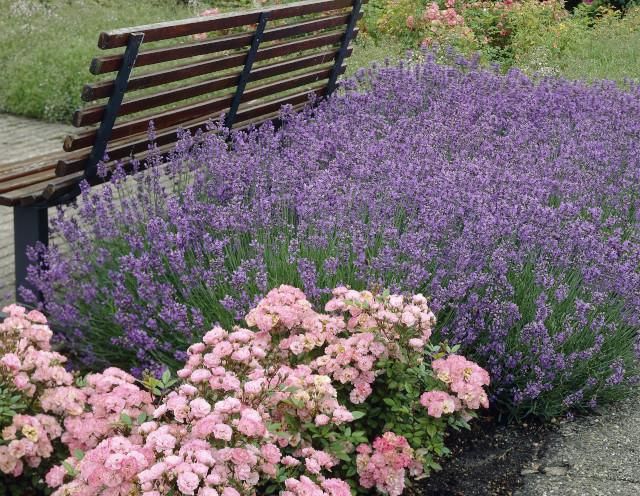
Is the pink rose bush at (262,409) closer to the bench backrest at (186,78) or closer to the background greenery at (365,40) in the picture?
the bench backrest at (186,78)

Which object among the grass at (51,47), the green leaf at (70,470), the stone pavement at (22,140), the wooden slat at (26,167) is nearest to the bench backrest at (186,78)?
the wooden slat at (26,167)

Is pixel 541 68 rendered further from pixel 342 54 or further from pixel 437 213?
pixel 437 213

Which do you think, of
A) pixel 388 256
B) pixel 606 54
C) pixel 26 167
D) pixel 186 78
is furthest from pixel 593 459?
pixel 606 54

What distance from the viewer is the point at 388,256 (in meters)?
3.90

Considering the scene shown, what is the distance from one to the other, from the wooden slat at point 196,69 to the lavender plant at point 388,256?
1.14ft

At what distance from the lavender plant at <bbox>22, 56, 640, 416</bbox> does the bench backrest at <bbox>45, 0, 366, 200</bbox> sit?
23 centimetres

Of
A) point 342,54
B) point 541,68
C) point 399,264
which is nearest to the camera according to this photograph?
point 399,264

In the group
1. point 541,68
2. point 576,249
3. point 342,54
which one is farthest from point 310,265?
point 541,68

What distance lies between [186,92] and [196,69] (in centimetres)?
14

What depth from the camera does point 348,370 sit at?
10.2ft

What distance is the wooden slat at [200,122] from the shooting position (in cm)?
452

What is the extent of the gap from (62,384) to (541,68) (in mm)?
8490

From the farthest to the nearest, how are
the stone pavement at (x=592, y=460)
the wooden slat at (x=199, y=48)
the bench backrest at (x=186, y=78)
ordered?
the bench backrest at (x=186, y=78) < the wooden slat at (x=199, y=48) < the stone pavement at (x=592, y=460)

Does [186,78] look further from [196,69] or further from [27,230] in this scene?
[27,230]
